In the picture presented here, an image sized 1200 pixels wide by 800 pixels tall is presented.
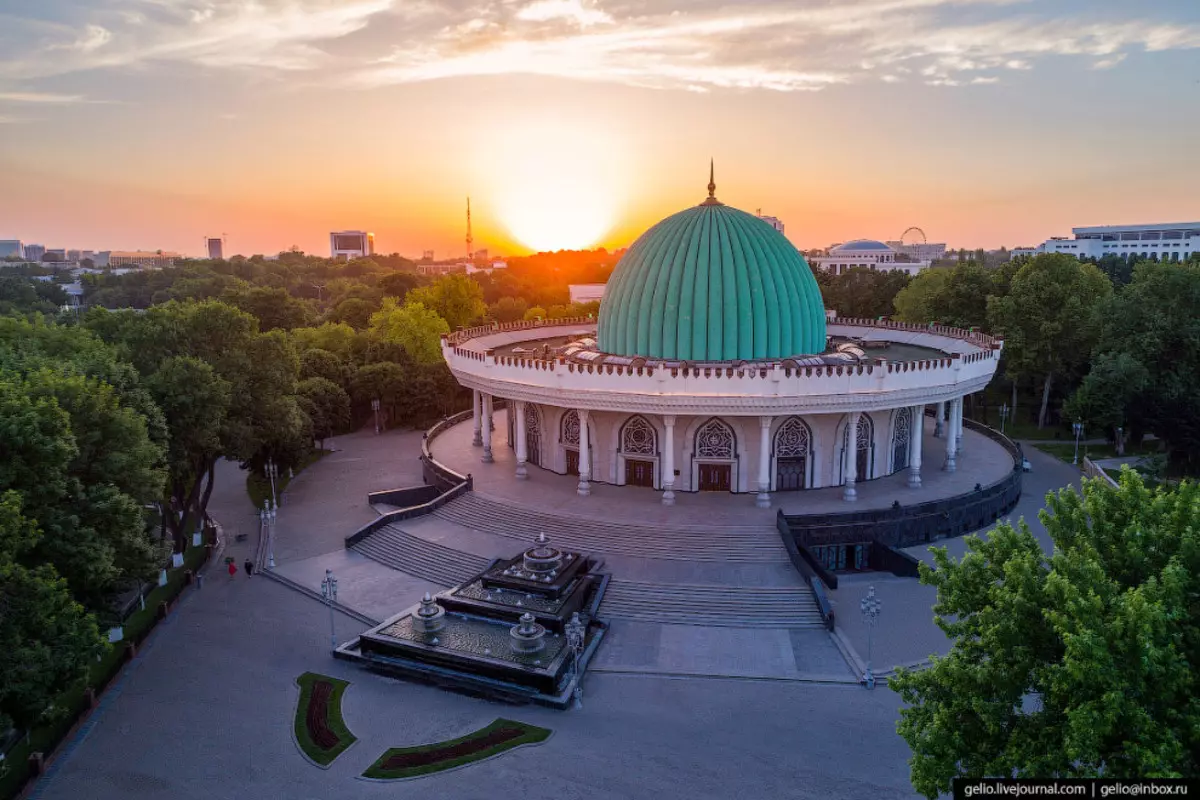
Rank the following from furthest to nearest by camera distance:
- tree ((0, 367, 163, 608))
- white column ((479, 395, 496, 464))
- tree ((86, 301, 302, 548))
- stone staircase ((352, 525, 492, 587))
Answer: white column ((479, 395, 496, 464)), stone staircase ((352, 525, 492, 587)), tree ((86, 301, 302, 548)), tree ((0, 367, 163, 608))

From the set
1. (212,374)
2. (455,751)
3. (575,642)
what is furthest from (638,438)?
(455,751)

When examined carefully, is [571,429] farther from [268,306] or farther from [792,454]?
[268,306]

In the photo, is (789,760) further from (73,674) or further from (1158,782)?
(73,674)

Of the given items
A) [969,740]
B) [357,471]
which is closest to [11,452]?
[969,740]

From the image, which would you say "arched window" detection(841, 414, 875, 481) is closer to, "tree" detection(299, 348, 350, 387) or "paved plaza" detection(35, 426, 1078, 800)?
"paved plaza" detection(35, 426, 1078, 800)

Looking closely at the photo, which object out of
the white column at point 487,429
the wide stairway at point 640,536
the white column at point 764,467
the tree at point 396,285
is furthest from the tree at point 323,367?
the tree at point 396,285

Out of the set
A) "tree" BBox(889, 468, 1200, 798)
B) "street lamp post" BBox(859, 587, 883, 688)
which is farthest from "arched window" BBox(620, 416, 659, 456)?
"tree" BBox(889, 468, 1200, 798)
